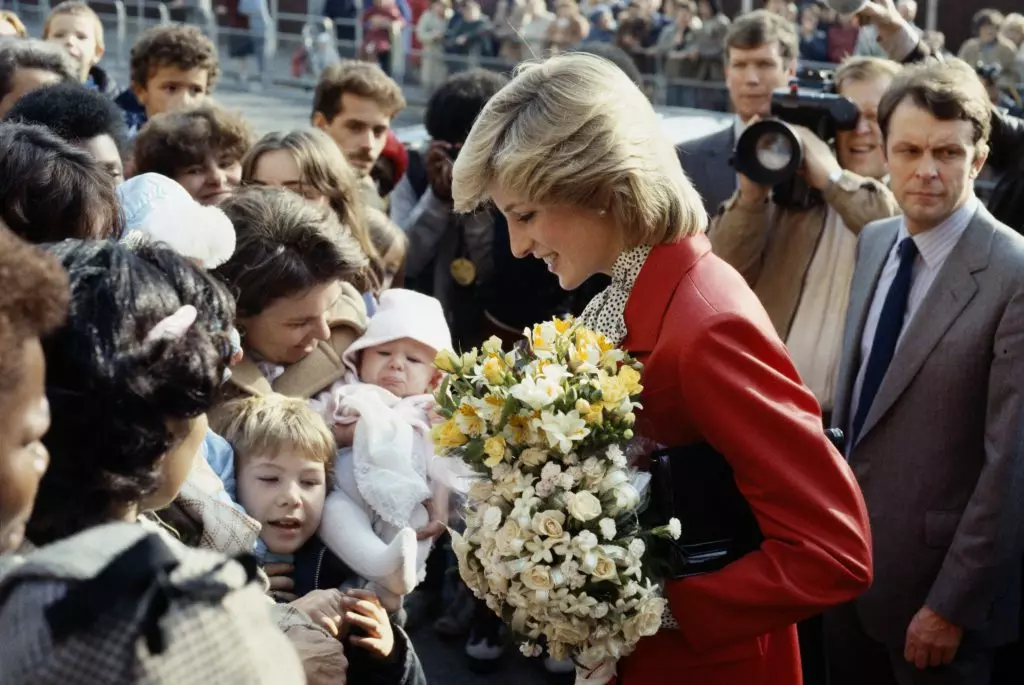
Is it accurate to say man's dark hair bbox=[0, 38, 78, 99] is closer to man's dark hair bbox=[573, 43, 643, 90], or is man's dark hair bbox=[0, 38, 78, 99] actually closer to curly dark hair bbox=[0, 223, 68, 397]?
man's dark hair bbox=[573, 43, 643, 90]

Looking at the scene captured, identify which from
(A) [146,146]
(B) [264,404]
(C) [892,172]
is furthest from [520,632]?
(A) [146,146]

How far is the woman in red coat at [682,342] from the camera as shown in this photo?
7.77 feet

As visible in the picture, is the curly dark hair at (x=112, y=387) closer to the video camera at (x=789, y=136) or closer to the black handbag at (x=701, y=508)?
the black handbag at (x=701, y=508)

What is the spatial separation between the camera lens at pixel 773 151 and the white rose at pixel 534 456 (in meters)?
2.33

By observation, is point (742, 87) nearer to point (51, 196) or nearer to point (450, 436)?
point (450, 436)

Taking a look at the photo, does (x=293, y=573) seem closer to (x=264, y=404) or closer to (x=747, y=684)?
(x=264, y=404)

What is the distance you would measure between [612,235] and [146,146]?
2074mm

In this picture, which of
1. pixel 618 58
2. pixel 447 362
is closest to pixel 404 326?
pixel 447 362

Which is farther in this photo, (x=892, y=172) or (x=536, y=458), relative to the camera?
(x=892, y=172)

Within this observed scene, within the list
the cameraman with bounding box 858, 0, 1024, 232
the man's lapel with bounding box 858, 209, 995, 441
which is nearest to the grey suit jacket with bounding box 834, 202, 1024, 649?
the man's lapel with bounding box 858, 209, 995, 441

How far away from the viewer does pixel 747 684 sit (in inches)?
101

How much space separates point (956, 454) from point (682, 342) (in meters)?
1.45

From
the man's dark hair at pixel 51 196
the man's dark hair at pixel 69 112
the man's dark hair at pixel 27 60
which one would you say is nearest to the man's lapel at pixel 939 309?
the man's dark hair at pixel 51 196

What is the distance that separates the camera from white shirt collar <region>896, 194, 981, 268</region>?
11.9 feet
